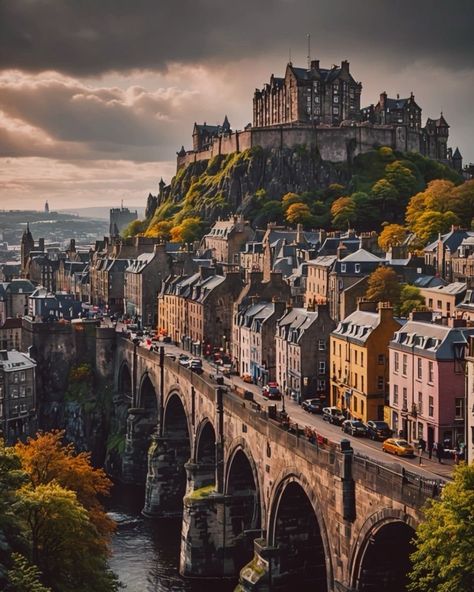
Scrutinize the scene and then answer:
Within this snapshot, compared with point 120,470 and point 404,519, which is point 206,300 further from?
point 404,519

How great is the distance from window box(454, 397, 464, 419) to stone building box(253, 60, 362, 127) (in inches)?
4939

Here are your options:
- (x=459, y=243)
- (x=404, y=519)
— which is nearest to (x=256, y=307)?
(x=459, y=243)

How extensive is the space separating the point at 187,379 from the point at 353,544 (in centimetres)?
3638

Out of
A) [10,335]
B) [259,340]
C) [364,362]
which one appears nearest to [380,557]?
[364,362]

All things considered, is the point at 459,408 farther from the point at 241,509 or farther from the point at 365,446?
the point at 241,509

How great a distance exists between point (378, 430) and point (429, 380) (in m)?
4.48

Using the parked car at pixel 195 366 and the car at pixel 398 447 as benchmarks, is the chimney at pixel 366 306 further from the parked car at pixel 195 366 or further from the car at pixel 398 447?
the car at pixel 398 447

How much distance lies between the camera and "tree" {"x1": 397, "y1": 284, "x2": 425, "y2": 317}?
269 feet

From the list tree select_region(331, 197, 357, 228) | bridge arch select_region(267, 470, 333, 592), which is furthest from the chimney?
tree select_region(331, 197, 357, 228)

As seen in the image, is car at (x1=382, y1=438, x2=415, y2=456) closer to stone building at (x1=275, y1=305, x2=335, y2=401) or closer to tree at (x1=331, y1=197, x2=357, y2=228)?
stone building at (x1=275, y1=305, x2=335, y2=401)

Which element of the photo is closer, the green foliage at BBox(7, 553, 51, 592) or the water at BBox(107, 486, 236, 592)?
the green foliage at BBox(7, 553, 51, 592)

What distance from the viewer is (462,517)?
3328 centimetres

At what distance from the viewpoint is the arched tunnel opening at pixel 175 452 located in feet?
272

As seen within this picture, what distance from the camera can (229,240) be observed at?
142 meters
